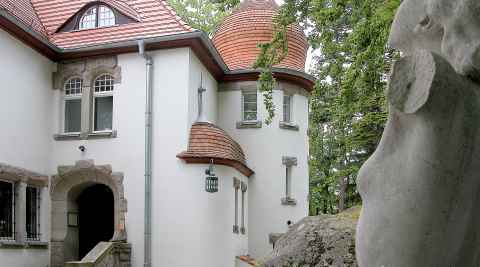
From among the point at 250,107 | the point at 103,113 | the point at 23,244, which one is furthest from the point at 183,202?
the point at 250,107

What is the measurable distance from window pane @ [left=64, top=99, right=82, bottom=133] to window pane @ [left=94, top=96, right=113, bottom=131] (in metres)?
0.49

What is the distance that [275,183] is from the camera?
2014 cm

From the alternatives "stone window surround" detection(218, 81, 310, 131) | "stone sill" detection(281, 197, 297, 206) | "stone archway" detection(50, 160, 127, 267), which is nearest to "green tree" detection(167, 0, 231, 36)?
"stone window surround" detection(218, 81, 310, 131)

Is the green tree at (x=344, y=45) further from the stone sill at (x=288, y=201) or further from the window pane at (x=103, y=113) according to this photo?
the stone sill at (x=288, y=201)

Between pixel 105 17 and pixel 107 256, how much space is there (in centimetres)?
731

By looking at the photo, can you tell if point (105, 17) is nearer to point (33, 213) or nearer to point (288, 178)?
point (33, 213)

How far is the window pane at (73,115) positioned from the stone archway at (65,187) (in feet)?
3.65

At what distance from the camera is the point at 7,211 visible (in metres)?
15.2

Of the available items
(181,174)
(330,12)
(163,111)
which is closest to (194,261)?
(181,174)

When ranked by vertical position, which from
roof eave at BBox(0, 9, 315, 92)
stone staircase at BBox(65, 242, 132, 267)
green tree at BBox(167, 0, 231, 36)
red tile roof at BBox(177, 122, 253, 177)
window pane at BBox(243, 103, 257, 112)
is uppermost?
green tree at BBox(167, 0, 231, 36)

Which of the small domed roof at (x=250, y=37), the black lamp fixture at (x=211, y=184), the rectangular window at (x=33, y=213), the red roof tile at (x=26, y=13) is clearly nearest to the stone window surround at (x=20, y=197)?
the rectangular window at (x=33, y=213)

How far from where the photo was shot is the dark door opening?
60.9 feet

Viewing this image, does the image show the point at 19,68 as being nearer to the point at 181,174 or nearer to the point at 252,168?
the point at 181,174

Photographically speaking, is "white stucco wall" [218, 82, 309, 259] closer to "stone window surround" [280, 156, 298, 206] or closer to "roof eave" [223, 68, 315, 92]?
"stone window surround" [280, 156, 298, 206]
